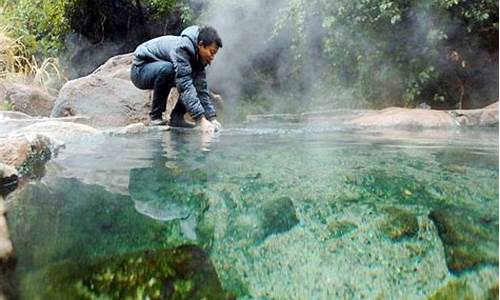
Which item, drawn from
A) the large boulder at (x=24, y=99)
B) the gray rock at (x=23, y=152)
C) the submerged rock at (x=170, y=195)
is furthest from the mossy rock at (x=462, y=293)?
the large boulder at (x=24, y=99)

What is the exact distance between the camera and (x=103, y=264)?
149cm

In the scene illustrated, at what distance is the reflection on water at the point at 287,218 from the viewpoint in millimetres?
1421

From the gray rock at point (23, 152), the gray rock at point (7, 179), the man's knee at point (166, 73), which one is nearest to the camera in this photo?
the gray rock at point (7, 179)

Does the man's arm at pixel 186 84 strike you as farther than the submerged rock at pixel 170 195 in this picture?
Yes

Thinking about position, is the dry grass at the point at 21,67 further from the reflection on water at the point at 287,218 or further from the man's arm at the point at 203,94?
the reflection on water at the point at 287,218

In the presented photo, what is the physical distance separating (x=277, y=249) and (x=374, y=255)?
322mm

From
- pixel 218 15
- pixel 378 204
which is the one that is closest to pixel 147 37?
pixel 218 15

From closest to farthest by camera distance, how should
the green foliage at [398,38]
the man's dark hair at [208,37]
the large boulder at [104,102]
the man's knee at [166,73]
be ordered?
the man's dark hair at [208,37]
the man's knee at [166,73]
the large boulder at [104,102]
the green foliage at [398,38]

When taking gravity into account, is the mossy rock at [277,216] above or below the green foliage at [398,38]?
below

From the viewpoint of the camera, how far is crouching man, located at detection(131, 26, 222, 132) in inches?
175

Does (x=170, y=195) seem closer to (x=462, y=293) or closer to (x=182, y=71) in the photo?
(x=462, y=293)

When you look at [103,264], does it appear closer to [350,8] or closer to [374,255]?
[374,255]

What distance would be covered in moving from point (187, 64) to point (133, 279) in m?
3.38

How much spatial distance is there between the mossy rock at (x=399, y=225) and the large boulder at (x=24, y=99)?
6776 millimetres
